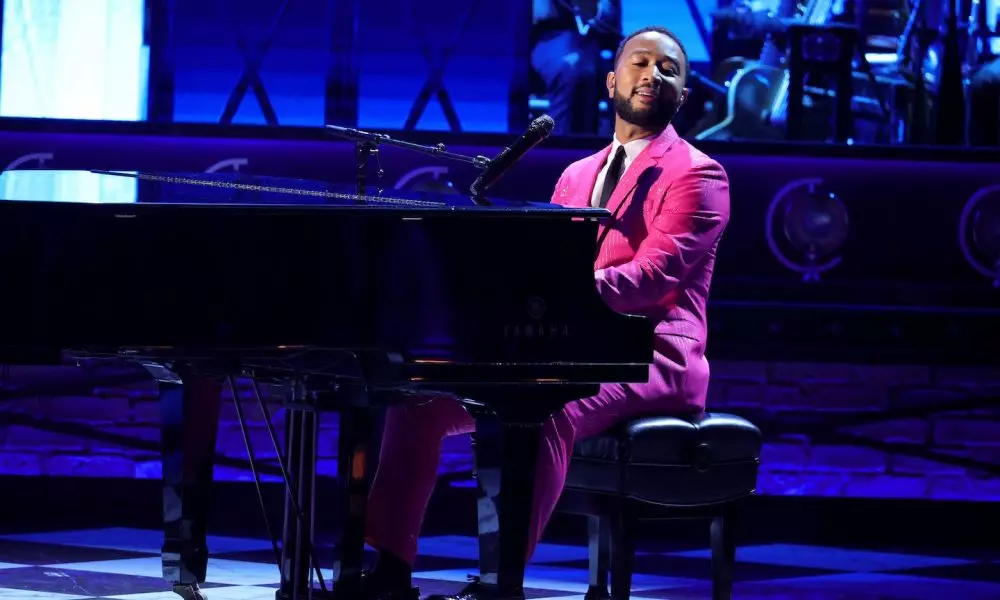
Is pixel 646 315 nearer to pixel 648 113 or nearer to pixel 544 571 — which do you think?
pixel 648 113

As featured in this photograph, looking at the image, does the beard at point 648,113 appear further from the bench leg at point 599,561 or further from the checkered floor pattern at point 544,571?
the checkered floor pattern at point 544,571

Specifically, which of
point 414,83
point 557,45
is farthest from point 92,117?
point 557,45

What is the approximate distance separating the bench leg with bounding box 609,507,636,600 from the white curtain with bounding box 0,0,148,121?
7.54 feet

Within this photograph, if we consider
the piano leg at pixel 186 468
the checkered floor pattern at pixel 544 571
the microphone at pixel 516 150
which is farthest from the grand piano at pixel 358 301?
the checkered floor pattern at pixel 544 571

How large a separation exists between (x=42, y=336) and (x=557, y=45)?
2.43 m

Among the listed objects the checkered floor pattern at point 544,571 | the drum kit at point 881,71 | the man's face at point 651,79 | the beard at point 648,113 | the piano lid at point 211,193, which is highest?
the drum kit at point 881,71

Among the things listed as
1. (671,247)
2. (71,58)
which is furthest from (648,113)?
(71,58)

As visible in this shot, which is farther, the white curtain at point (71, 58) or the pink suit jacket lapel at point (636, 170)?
the white curtain at point (71, 58)

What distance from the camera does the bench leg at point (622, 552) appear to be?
9.14 ft

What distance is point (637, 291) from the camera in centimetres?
277

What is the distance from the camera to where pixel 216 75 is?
14.6ft

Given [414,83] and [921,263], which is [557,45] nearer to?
[414,83]

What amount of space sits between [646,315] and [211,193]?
0.85 m

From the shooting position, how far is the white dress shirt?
3.05m
